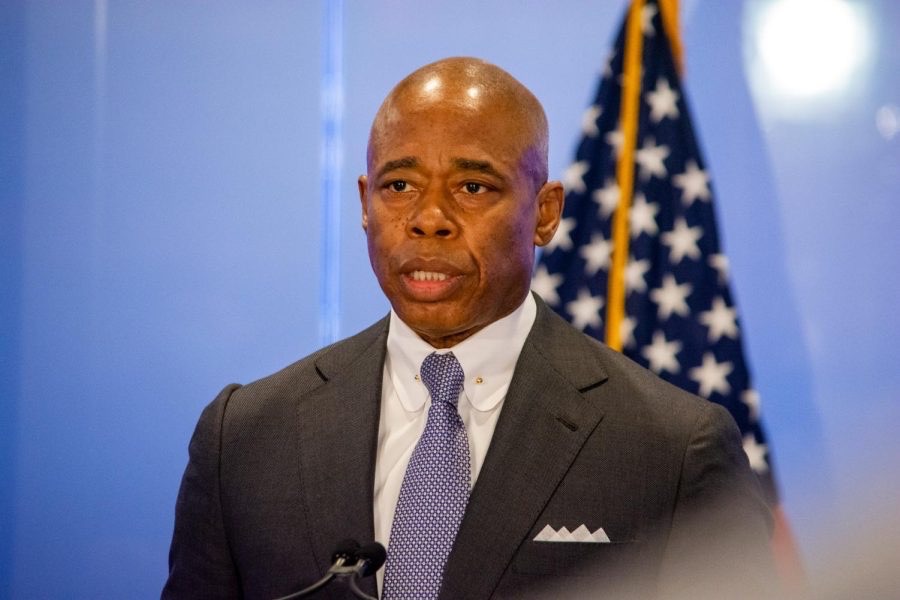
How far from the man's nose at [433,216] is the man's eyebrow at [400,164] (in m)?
0.05

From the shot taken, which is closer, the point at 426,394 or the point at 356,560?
the point at 356,560

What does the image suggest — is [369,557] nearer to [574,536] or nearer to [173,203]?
[574,536]

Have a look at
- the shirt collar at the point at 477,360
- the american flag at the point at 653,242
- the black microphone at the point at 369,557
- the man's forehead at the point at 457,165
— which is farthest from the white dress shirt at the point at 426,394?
the american flag at the point at 653,242

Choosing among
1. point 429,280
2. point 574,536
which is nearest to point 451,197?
point 429,280

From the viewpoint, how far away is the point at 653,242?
10.1ft

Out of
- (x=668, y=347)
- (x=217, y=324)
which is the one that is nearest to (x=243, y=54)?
(x=217, y=324)

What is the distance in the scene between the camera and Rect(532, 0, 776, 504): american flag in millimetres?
2998

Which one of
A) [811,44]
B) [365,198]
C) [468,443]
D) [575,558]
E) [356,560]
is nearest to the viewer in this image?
[356,560]

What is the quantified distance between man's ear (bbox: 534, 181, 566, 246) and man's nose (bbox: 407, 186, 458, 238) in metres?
0.22

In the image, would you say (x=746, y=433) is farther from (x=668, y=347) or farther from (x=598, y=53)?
(x=598, y=53)

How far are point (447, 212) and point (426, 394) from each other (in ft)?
1.01

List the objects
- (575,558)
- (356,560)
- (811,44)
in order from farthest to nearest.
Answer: (811,44) → (575,558) → (356,560)

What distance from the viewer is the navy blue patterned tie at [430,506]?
149cm

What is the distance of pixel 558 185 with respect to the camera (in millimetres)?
1787
